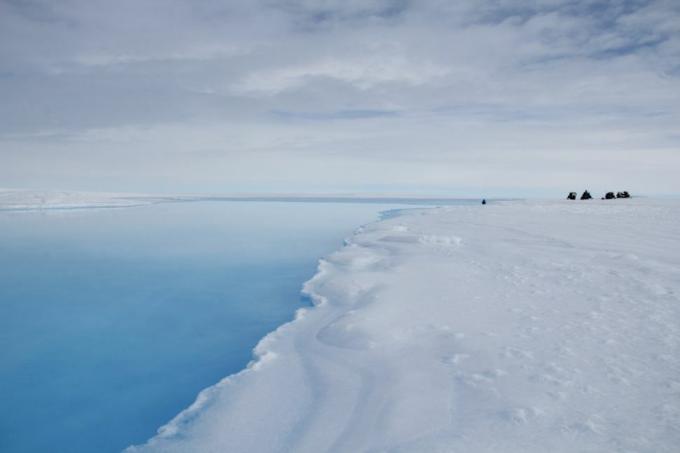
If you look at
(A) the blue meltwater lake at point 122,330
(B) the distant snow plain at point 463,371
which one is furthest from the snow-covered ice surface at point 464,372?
(A) the blue meltwater lake at point 122,330

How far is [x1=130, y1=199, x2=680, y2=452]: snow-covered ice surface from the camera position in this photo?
135 inches

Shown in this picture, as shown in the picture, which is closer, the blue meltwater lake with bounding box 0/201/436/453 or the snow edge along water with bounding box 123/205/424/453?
the snow edge along water with bounding box 123/205/424/453

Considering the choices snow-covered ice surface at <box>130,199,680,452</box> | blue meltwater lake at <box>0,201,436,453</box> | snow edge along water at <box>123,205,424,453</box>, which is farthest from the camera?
blue meltwater lake at <box>0,201,436,453</box>

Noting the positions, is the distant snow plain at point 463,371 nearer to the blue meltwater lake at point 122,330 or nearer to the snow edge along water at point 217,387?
the snow edge along water at point 217,387

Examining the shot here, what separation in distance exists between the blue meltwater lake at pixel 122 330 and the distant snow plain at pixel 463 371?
2.12ft

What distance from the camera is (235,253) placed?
14.5 m

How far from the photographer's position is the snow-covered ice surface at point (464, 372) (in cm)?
342

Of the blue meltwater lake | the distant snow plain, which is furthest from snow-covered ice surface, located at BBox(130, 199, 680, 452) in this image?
the blue meltwater lake

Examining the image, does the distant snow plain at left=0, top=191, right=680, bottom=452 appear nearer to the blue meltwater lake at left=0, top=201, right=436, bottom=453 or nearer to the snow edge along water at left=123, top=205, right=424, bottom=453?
the snow edge along water at left=123, top=205, right=424, bottom=453

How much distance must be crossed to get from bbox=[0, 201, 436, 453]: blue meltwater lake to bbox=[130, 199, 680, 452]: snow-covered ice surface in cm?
68

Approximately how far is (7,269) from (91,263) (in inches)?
84.4

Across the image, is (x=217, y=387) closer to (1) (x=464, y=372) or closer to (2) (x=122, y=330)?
(1) (x=464, y=372)

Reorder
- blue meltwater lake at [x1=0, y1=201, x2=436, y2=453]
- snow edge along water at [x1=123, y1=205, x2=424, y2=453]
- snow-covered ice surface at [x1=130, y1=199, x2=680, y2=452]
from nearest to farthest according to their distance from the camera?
snow-covered ice surface at [x1=130, y1=199, x2=680, y2=452]
snow edge along water at [x1=123, y1=205, x2=424, y2=453]
blue meltwater lake at [x1=0, y1=201, x2=436, y2=453]

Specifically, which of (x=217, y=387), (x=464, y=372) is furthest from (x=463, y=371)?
(x=217, y=387)
